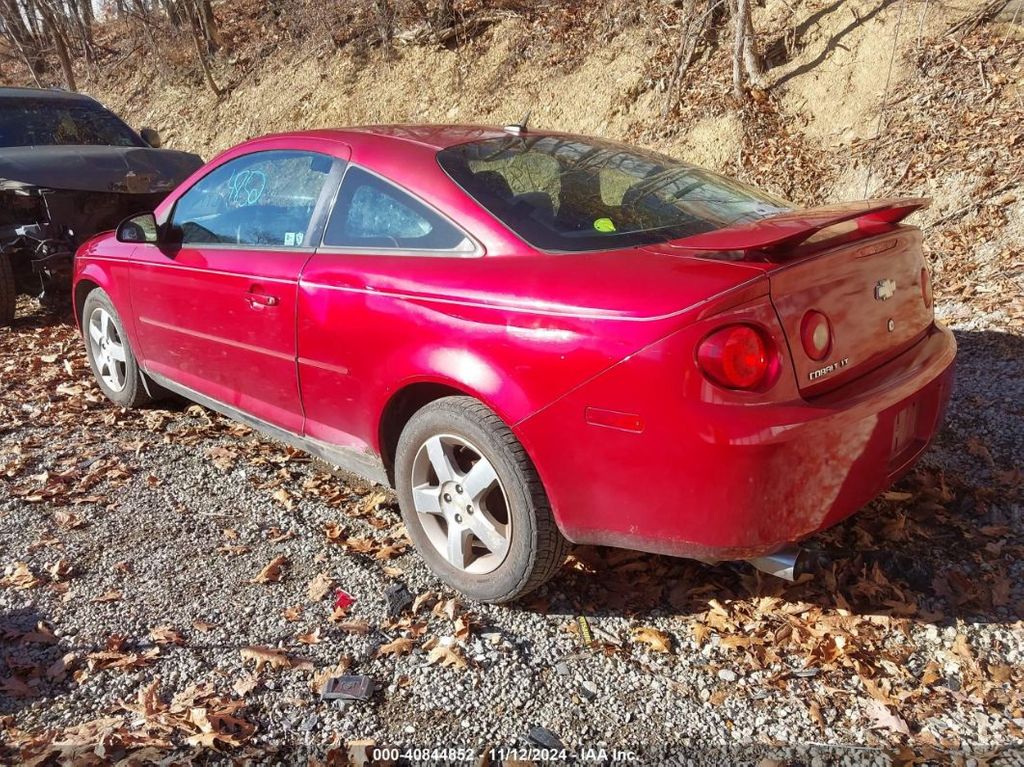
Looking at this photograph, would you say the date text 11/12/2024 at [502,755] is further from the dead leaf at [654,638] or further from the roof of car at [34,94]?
the roof of car at [34,94]

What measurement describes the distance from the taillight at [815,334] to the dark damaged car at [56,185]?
659cm

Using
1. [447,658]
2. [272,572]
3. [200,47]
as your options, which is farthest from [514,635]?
[200,47]

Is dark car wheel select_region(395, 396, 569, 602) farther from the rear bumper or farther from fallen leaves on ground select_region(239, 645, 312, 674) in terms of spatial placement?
fallen leaves on ground select_region(239, 645, 312, 674)

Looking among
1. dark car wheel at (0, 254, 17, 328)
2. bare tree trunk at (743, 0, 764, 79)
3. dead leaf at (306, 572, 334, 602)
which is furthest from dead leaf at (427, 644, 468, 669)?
bare tree trunk at (743, 0, 764, 79)

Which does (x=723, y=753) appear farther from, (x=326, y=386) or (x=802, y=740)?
(x=326, y=386)

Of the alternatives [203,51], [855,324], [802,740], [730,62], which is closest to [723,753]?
[802,740]

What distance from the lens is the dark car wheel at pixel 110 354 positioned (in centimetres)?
490

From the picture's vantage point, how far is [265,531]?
3.63 meters

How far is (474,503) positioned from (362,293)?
0.92 metres

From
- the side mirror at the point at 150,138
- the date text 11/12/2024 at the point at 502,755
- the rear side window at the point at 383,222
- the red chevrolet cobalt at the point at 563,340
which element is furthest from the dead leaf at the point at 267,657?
the side mirror at the point at 150,138

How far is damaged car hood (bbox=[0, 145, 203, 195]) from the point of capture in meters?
6.88

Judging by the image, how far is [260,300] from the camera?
3.52 m

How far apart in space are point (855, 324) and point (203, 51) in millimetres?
16749

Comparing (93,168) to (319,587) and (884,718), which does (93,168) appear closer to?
(319,587)
